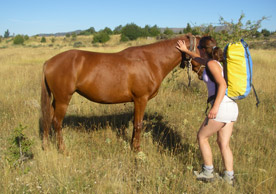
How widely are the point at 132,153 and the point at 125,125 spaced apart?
1.50 m

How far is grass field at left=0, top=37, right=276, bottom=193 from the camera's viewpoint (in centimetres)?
291

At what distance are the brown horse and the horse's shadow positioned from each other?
81 cm

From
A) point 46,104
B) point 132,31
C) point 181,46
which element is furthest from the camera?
point 132,31

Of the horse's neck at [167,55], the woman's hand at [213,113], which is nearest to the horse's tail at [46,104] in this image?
the horse's neck at [167,55]

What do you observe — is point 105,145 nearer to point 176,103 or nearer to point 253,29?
point 176,103

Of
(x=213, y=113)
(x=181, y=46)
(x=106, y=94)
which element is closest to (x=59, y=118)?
(x=106, y=94)

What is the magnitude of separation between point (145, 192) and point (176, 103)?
3.75 metres

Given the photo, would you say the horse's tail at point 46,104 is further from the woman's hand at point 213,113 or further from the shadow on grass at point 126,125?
the woman's hand at point 213,113

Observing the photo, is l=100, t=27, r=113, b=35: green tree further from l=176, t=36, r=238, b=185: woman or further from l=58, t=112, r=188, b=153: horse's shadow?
l=176, t=36, r=238, b=185: woman

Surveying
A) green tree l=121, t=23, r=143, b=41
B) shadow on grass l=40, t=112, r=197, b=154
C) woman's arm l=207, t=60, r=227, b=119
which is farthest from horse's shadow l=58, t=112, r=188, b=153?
green tree l=121, t=23, r=143, b=41

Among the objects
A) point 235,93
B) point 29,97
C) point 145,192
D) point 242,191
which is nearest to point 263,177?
point 242,191

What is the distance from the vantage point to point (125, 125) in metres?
5.30

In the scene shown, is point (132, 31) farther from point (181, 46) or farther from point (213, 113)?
point (213, 113)

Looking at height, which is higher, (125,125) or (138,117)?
(138,117)
